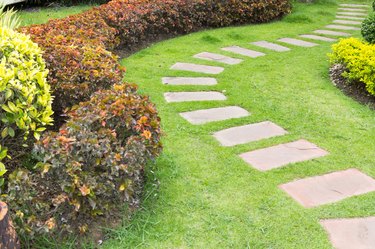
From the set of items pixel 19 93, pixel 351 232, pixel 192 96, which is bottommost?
pixel 351 232

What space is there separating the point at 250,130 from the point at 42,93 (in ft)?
5.93

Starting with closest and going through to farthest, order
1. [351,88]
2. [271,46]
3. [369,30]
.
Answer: [351,88]
[369,30]
[271,46]

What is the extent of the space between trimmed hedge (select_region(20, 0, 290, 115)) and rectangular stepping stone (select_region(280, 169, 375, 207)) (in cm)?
168

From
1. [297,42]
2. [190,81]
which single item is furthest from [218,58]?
[297,42]

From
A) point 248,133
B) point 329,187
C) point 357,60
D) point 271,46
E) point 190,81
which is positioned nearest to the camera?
point 329,187

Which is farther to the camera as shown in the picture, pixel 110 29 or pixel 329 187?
pixel 110 29

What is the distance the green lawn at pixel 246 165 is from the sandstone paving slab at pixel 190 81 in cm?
11

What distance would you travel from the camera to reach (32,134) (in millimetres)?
3059

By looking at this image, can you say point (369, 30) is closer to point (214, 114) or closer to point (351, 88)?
point (351, 88)

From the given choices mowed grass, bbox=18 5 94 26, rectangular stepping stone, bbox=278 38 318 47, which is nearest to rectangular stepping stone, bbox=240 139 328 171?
rectangular stepping stone, bbox=278 38 318 47

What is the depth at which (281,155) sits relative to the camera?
3.48 meters

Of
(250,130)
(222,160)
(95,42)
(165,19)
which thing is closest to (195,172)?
(222,160)

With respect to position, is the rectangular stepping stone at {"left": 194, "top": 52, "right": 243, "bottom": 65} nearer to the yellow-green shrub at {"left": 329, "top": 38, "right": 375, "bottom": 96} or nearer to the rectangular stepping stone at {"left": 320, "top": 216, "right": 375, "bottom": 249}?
the yellow-green shrub at {"left": 329, "top": 38, "right": 375, "bottom": 96}

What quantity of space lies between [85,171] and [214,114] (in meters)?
1.86
